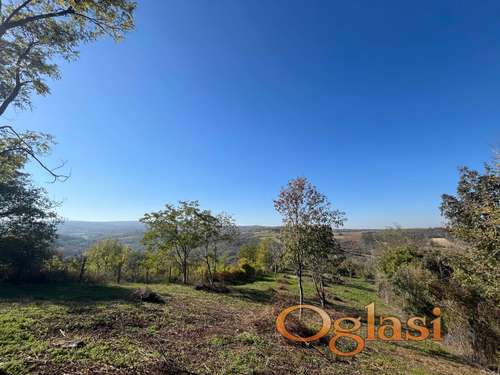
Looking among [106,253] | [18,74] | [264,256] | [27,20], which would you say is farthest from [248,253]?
[27,20]

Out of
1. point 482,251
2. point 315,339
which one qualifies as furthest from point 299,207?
point 482,251

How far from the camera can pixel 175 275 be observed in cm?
2022

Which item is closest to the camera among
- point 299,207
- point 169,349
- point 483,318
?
point 169,349

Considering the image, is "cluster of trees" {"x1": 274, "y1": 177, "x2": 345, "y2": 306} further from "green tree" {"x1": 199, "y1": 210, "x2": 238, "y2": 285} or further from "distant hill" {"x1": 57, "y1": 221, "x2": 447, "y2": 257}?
"green tree" {"x1": 199, "y1": 210, "x2": 238, "y2": 285}

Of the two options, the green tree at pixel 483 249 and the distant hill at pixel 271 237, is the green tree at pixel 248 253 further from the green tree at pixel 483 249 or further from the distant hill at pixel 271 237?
the green tree at pixel 483 249

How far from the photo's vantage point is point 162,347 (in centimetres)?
515

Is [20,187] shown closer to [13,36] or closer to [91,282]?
[91,282]

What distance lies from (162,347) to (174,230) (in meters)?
12.4

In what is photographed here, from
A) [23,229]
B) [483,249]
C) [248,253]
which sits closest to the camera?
[483,249]

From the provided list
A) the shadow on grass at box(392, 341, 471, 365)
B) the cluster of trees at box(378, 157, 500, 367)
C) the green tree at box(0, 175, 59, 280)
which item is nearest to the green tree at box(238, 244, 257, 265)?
the green tree at box(0, 175, 59, 280)

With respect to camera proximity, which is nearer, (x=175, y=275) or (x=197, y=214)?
(x=197, y=214)

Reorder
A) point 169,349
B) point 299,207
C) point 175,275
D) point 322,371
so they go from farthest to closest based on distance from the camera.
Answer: point 175,275, point 299,207, point 169,349, point 322,371

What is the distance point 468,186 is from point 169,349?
15.2 meters

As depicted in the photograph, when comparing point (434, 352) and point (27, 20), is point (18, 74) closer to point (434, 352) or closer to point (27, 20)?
point (27, 20)
